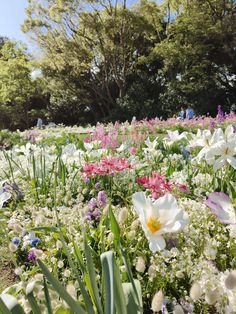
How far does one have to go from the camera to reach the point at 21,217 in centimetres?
278

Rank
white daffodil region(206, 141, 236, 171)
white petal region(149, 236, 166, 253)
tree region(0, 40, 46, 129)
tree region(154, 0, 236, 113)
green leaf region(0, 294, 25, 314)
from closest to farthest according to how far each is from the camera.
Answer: green leaf region(0, 294, 25, 314), white petal region(149, 236, 166, 253), white daffodil region(206, 141, 236, 171), tree region(154, 0, 236, 113), tree region(0, 40, 46, 129)

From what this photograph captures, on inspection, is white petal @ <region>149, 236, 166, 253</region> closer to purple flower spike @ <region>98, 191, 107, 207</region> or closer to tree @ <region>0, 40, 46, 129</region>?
purple flower spike @ <region>98, 191, 107, 207</region>

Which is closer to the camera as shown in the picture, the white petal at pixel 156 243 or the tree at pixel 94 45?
the white petal at pixel 156 243

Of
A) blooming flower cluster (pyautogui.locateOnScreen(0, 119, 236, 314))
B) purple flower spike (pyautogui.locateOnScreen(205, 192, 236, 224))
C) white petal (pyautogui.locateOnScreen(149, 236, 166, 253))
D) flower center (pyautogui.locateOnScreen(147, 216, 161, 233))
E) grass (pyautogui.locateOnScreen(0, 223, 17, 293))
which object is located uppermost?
purple flower spike (pyautogui.locateOnScreen(205, 192, 236, 224))

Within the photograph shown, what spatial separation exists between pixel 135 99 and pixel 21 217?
64.9ft

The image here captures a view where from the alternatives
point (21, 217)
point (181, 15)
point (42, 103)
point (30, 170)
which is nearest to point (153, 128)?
point (30, 170)

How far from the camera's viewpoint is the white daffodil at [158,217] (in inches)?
44.4

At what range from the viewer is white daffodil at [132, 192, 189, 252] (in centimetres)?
113

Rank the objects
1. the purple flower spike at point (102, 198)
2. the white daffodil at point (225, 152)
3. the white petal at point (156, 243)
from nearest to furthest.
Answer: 1. the white petal at point (156, 243)
2. the white daffodil at point (225, 152)
3. the purple flower spike at point (102, 198)

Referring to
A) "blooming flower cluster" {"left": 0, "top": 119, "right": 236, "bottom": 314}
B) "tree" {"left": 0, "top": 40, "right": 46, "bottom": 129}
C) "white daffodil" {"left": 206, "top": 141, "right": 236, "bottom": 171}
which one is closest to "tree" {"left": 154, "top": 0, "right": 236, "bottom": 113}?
"tree" {"left": 0, "top": 40, "right": 46, "bottom": 129}

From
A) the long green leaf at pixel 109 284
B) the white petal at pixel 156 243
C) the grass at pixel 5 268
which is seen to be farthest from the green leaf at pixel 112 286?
the grass at pixel 5 268

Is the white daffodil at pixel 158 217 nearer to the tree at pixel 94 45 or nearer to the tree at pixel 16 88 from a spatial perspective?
the tree at pixel 94 45

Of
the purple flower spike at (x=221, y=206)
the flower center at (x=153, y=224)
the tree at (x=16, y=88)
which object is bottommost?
the flower center at (x=153, y=224)

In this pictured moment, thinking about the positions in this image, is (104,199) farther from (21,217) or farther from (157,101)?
(157,101)
